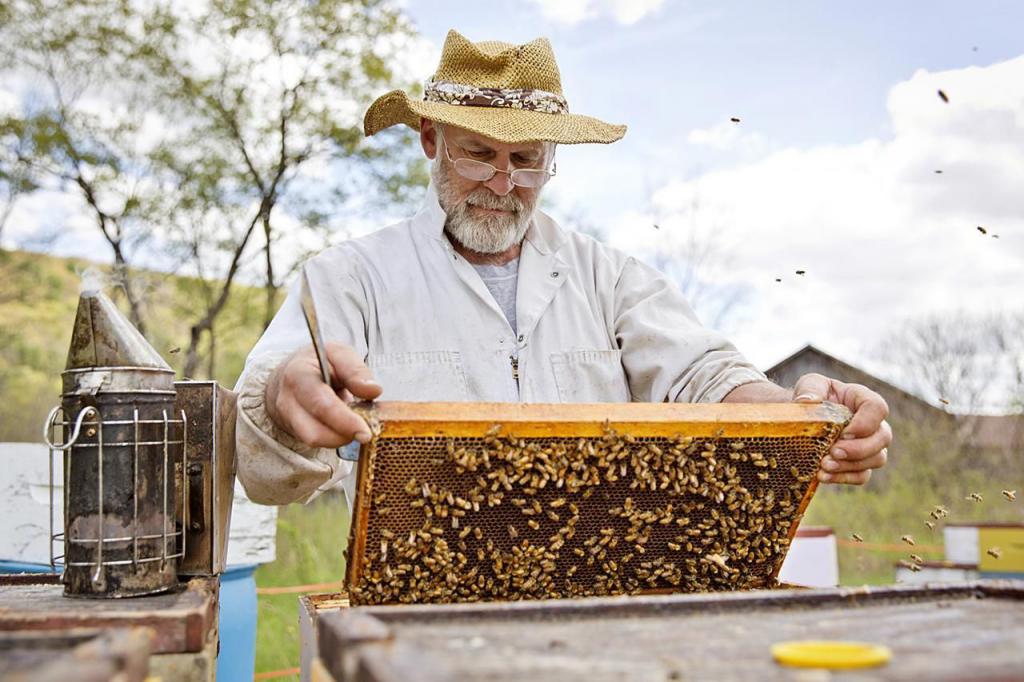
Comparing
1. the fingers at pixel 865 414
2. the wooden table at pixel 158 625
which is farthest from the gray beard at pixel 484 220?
the wooden table at pixel 158 625

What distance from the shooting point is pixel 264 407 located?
9.04 ft

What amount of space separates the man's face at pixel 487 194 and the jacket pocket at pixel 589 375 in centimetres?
55

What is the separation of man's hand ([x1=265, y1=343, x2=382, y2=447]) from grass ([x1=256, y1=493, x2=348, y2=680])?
6098 millimetres

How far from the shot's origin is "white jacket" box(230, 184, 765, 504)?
11.4ft

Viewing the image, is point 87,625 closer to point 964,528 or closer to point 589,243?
point 589,243

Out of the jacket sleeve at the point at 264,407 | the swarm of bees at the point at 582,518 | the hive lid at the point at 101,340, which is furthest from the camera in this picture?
the jacket sleeve at the point at 264,407

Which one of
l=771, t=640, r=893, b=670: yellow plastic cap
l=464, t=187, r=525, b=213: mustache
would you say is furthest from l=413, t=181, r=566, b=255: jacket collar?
l=771, t=640, r=893, b=670: yellow plastic cap

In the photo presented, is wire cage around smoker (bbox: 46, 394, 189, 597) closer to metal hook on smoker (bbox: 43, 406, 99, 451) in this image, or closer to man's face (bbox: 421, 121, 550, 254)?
metal hook on smoker (bbox: 43, 406, 99, 451)

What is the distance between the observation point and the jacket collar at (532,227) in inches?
150

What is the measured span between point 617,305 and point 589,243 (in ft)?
1.05

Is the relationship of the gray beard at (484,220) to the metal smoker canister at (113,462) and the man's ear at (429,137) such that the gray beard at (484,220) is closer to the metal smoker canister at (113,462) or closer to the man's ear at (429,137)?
the man's ear at (429,137)

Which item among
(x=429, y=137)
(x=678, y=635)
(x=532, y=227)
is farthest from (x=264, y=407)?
(x=429, y=137)

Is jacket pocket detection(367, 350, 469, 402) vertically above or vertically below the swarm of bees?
above

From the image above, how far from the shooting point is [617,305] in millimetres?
3965
